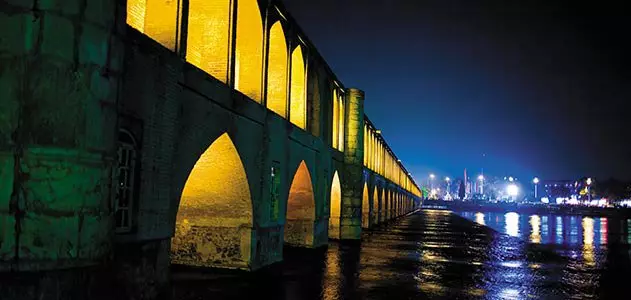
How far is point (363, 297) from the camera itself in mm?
9945

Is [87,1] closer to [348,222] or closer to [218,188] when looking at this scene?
[218,188]

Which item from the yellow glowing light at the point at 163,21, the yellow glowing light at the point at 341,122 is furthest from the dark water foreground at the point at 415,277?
the yellow glowing light at the point at 341,122

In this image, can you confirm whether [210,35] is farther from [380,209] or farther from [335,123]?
[380,209]

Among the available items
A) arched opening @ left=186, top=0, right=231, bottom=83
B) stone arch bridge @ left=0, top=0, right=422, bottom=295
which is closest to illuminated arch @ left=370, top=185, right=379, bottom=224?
stone arch bridge @ left=0, top=0, right=422, bottom=295

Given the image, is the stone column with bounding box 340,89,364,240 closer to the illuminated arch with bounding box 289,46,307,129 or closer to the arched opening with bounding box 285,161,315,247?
the arched opening with bounding box 285,161,315,247

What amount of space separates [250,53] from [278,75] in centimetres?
208

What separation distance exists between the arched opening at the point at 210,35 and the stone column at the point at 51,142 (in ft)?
16.5

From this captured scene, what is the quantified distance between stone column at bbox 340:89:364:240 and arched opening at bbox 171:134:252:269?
426 inches

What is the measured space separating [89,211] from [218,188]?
6105 millimetres

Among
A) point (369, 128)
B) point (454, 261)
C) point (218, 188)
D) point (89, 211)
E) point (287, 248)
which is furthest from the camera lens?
point (369, 128)

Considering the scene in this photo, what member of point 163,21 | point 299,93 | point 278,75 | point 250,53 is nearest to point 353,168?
point 299,93

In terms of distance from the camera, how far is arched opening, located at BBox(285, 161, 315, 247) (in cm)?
1803

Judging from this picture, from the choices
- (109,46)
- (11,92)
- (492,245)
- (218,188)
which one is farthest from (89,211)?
(492,245)

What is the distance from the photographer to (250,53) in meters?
13.2
